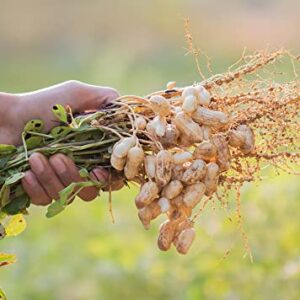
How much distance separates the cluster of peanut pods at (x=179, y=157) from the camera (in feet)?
6.82

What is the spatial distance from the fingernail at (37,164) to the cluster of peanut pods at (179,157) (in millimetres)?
156

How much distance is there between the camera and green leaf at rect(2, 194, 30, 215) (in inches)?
86.8

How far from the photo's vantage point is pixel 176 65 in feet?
34.5

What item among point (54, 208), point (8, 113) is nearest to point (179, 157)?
point (54, 208)

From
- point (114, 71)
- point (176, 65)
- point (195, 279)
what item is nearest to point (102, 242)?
point (195, 279)

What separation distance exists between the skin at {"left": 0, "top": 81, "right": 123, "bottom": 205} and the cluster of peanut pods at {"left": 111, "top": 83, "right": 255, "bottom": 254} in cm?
10

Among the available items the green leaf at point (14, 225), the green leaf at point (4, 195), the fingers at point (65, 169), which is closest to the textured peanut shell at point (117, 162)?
the fingers at point (65, 169)

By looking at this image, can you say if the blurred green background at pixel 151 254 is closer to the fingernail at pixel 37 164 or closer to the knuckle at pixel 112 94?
the knuckle at pixel 112 94

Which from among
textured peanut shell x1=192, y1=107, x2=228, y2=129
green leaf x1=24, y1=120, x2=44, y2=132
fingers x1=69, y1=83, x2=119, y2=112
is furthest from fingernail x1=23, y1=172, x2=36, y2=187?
textured peanut shell x1=192, y1=107, x2=228, y2=129

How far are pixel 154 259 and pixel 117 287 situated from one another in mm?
176

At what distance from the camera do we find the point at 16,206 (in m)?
2.21

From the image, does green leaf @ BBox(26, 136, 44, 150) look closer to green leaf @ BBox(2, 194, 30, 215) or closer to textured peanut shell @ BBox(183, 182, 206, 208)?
green leaf @ BBox(2, 194, 30, 215)

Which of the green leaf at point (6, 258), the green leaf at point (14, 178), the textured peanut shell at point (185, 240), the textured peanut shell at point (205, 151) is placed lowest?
the textured peanut shell at point (185, 240)

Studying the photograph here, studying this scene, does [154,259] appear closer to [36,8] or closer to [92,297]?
[92,297]
